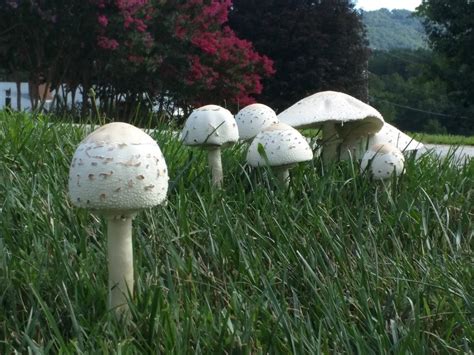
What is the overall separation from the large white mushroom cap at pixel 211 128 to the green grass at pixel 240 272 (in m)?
0.16

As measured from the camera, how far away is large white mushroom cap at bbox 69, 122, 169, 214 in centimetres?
170

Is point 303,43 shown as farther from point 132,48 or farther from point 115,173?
point 115,173

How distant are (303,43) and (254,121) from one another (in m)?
17.3

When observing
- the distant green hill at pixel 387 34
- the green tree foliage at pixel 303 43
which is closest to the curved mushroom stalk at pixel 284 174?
the green tree foliage at pixel 303 43

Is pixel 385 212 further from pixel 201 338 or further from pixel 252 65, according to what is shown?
pixel 252 65

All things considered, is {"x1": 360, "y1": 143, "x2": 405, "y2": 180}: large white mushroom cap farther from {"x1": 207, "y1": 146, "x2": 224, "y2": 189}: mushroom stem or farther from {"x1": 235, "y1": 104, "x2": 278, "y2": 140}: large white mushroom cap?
{"x1": 207, "y1": 146, "x2": 224, "y2": 189}: mushroom stem

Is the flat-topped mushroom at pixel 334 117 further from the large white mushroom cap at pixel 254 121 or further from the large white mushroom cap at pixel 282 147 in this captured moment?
the large white mushroom cap at pixel 282 147

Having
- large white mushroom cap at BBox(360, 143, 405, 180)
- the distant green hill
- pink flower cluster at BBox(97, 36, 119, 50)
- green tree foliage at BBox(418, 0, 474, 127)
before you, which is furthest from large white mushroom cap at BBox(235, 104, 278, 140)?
the distant green hill

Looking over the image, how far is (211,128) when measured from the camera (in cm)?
290

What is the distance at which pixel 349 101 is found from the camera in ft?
11.1

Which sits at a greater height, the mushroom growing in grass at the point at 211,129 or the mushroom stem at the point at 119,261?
the mushroom growing in grass at the point at 211,129

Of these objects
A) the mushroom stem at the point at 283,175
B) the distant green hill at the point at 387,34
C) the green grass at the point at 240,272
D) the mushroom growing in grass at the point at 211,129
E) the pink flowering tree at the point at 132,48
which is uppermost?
the distant green hill at the point at 387,34

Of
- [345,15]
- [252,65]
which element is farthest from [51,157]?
[345,15]

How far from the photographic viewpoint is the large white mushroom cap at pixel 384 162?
306cm
